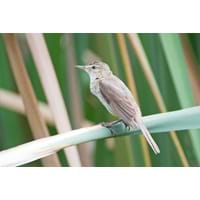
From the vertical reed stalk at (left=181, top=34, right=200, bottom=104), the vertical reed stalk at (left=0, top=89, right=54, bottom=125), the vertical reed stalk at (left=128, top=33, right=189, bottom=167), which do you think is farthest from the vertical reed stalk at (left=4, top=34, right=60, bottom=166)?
the vertical reed stalk at (left=181, top=34, right=200, bottom=104)

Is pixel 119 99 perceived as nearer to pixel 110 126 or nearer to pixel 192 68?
pixel 110 126

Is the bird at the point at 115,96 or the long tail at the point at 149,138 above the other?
the bird at the point at 115,96

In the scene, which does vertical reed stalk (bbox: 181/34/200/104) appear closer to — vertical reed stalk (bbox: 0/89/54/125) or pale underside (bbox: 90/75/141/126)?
pale underside (bbox: 90/75/141/126)

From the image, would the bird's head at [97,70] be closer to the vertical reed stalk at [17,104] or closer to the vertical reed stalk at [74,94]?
the vertical reed stalk at [74,94]

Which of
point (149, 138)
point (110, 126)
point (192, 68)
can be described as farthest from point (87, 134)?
point (192, 68)

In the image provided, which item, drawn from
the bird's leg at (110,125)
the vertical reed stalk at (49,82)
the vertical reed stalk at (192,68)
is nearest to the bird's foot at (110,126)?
the bird's leg at (110,125)
